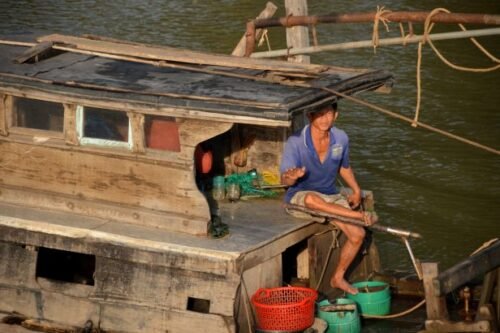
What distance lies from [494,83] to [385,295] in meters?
10.5

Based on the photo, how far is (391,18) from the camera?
12.8 m

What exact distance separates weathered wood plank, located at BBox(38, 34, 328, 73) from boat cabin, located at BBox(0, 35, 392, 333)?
0.09 ft

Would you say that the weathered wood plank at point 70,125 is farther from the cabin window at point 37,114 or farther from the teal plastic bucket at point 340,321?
the teal plastic bucket at point 340,321

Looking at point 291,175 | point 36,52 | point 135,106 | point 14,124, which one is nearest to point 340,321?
point 291,175

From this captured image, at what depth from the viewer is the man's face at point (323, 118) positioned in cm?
1159

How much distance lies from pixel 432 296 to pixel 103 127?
3398mm

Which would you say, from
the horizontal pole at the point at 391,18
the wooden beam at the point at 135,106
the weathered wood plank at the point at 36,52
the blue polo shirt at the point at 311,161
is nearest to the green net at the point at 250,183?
the blue polo shirt at the point at 311,161

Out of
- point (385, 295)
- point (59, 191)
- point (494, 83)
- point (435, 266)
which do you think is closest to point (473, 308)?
point (385, 295)

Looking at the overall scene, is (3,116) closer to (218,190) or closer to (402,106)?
(218,190)

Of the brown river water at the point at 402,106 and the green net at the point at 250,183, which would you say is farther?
the brown river water at the point at 402,106

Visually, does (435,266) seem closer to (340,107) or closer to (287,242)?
(287,242)

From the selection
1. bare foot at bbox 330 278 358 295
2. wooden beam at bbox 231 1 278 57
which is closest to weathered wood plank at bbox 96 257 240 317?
bare foot at bbox 330 278 358 295

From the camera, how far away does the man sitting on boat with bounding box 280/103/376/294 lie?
1161cm

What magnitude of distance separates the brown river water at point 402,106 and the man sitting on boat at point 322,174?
3.02m
